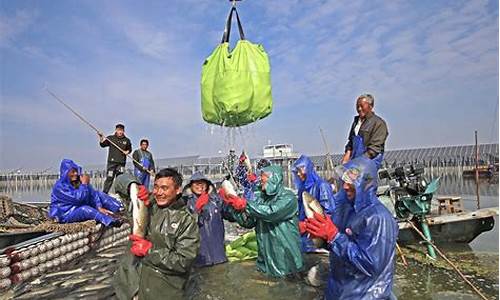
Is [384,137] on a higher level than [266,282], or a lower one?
higher

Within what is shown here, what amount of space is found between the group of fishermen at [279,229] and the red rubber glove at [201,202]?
0.06 feet

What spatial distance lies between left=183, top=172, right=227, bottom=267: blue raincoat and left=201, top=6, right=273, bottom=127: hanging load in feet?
3.85

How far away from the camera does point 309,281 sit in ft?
16.1

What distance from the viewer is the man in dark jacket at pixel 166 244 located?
323cm

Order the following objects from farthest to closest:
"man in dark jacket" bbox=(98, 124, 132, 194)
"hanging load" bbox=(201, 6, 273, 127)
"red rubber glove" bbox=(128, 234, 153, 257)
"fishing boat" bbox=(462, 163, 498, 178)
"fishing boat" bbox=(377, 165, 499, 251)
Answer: "fishing boat" bbox=(462, 163, 498, 178) < "man in dark jacket" bbox=(98, 124, 132, 194) < "fishing boat" bbox=(377, 165, 499, 251) < "hanging load" bbox=(201, 6, 273, 127) < "red rubber glove" bbox=(128, 234, 153, 257)

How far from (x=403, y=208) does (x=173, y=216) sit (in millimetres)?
5758

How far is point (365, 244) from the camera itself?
2.65 m

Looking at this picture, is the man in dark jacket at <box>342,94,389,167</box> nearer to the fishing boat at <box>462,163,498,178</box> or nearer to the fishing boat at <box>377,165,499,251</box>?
the fishing boat at <box>377,165,499,251</box>

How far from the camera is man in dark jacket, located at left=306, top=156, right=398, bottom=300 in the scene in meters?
2.63

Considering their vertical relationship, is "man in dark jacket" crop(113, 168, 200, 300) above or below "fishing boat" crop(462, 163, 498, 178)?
above

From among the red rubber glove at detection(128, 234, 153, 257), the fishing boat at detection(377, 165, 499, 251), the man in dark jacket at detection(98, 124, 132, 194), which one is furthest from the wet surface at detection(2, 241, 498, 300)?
the man in dark jacket at detection(98, 124, 132, 194)

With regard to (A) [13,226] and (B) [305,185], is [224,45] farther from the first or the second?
(A) [13,226]

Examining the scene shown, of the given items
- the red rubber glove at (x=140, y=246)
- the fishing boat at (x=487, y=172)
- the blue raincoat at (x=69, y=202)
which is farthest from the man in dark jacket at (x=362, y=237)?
the fishing boat at (x=487, y=172)

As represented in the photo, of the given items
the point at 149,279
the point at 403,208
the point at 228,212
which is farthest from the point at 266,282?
the point at 403,208
